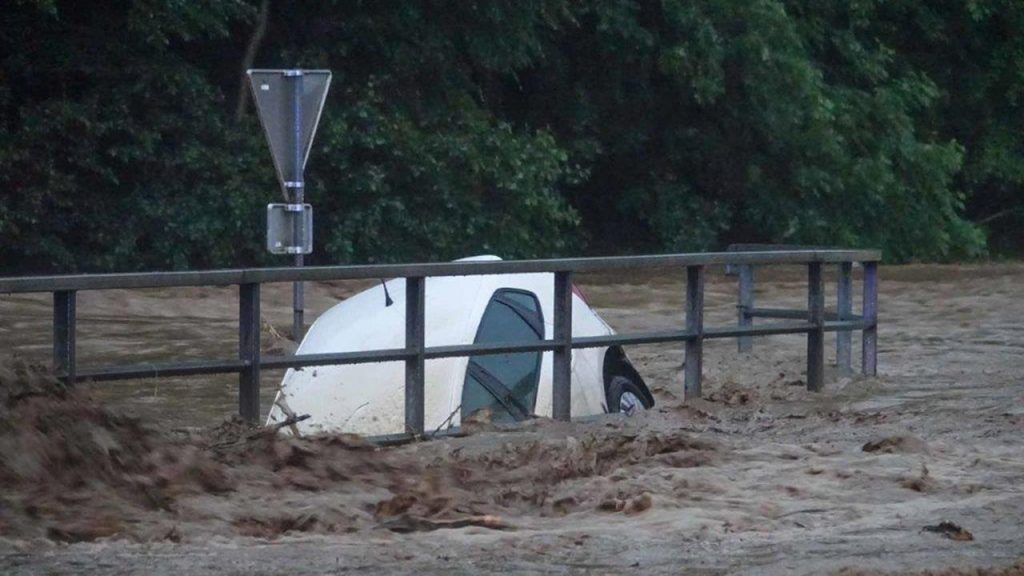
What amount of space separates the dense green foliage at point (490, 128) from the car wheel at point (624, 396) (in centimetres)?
1339

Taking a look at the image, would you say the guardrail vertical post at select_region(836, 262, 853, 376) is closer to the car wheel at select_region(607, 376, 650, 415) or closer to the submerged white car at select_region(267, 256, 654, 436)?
the car wheel at select_region(607, 376, 650, 415)

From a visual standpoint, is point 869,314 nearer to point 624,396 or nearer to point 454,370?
point 624,396

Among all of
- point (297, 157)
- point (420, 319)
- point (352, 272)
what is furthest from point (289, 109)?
point (352, 272)

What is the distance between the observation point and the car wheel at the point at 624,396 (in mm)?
11750

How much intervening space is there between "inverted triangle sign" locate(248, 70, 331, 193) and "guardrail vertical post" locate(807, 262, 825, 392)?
13.4ft

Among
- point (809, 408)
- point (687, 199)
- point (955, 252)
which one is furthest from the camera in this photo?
point (955, 252)

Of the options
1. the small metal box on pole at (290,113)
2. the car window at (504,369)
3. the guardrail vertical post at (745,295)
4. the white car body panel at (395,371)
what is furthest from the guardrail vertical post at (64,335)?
the guardrail vertical post at (745,295)

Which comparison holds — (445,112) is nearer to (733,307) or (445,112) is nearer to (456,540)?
(733,307)

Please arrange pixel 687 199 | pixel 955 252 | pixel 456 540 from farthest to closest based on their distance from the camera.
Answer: pixel 955 252, pixel 687 199, pixel 456 540

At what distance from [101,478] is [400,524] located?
127cm

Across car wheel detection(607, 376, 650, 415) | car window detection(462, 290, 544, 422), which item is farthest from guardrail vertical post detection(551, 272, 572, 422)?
car wheel detection(607, 376, 650, 415)

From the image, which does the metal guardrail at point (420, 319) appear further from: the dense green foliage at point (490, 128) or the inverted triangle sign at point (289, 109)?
the dense green foliage at point (490, 128)

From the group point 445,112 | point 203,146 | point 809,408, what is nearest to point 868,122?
point 445,112

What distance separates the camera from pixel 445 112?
27438 mm
